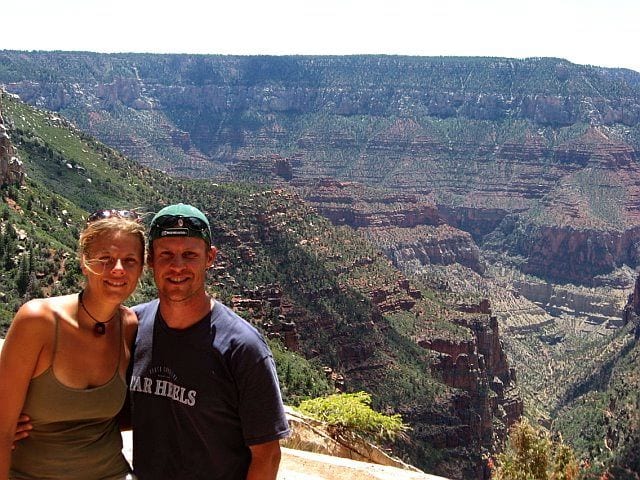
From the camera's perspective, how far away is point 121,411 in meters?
8.12

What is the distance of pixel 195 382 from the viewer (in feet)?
24.7

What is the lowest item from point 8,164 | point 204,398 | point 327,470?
point 8,164

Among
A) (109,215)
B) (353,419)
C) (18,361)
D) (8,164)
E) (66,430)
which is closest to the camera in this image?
(18,361)

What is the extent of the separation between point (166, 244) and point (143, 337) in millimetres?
918

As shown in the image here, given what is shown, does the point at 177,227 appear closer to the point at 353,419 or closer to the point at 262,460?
the point at 262,460

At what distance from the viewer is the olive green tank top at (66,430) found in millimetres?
7285

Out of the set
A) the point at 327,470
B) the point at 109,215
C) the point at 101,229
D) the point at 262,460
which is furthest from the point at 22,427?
the point at 327,470

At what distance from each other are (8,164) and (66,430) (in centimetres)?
4510

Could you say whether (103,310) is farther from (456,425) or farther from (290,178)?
(290,178)

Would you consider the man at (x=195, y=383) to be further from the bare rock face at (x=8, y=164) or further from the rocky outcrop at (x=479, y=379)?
the rocky outcrop at (x=479, y=379)

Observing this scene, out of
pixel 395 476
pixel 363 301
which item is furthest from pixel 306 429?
pixel 363 301

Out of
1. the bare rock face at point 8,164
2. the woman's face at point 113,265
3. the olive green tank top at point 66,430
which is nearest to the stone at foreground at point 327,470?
the olive green tank top at point 66,430

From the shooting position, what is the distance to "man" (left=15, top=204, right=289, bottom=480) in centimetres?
745

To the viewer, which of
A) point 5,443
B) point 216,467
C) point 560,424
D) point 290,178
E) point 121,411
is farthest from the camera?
point 290,178
